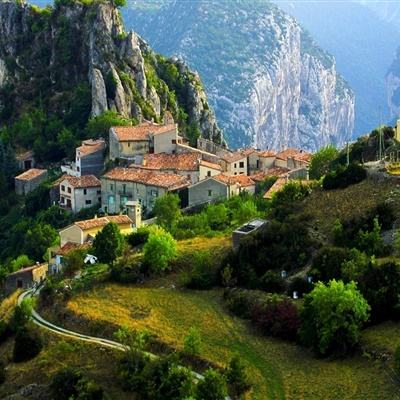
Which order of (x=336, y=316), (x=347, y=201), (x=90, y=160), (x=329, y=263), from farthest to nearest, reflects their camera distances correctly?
1. (x=90, y=160)
2. (x=347, y=201)
3. (x=329, y=263)
4. (x=336, y=316)

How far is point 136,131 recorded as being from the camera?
8906 cm

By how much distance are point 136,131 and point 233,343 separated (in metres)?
52.4

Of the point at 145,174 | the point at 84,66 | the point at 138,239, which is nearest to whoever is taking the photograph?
the point at 138,239

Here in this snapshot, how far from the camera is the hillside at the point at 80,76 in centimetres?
10269

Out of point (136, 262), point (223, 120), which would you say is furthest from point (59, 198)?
point (223, 120)

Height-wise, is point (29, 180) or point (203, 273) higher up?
point (203, 273)

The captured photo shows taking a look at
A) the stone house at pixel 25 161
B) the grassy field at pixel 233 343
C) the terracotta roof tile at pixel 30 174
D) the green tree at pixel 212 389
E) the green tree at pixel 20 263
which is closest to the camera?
the green tree at pixel 212 389

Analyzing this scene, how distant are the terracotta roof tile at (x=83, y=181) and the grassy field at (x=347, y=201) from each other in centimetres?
3635

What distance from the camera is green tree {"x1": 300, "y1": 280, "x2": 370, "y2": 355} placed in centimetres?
3597

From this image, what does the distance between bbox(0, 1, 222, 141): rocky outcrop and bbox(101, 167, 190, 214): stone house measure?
20.2 meters

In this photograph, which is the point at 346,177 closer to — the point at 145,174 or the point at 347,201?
the point at 347,201

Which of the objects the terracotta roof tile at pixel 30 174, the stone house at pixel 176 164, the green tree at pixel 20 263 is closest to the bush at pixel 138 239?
the green tree at pixel 20 263

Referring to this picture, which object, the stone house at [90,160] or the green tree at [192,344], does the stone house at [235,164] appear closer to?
the stone house at [90,160]

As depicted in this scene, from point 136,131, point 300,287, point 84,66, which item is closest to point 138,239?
point 300,287
